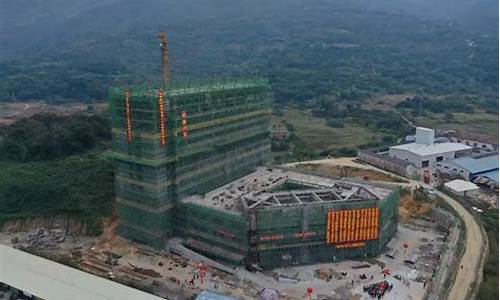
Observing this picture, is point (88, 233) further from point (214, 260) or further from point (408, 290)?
point (408, 290)

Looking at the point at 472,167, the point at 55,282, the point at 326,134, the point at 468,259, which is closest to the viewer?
the point at 55,282

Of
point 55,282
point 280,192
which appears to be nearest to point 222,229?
point 280,192

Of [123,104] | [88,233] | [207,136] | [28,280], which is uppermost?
[123,104]

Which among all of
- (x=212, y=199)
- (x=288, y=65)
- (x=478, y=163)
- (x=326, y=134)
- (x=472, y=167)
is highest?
(x=288, y=65)

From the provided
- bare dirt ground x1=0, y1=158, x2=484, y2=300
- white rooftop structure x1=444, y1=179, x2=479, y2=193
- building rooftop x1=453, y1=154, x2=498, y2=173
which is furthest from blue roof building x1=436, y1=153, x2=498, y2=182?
bare dirt ground x1=0, y1=158, x2=484, y2=300

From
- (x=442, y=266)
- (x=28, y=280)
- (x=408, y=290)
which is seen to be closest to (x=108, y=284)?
(x=28, y=280)

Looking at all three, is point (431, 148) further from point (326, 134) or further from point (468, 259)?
point (468, 259)
